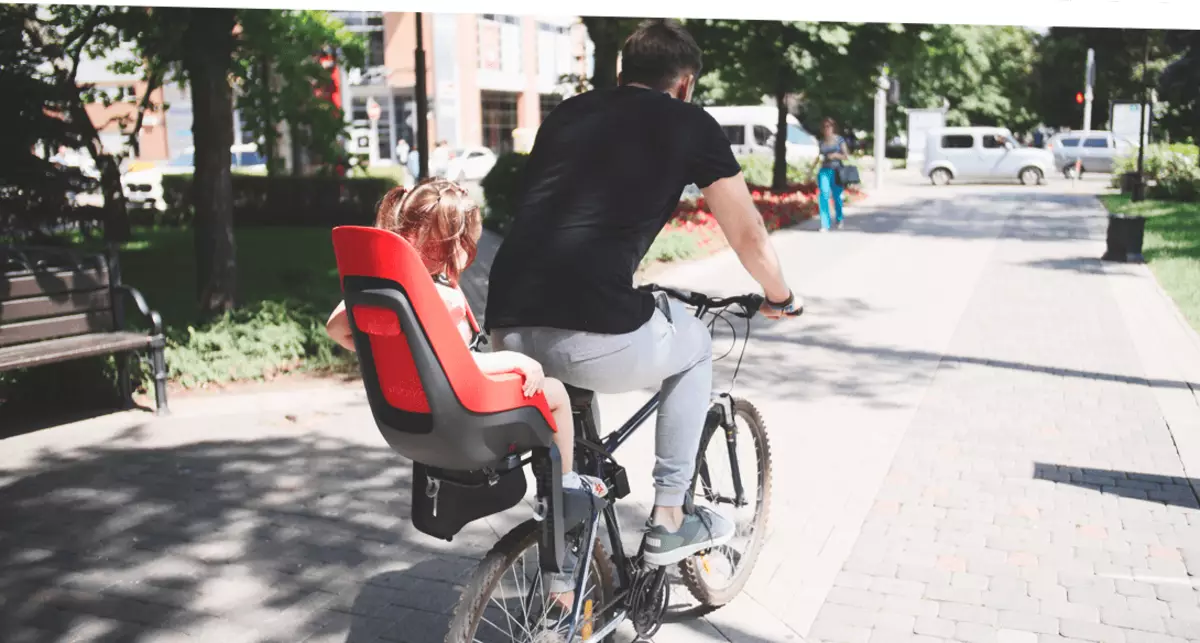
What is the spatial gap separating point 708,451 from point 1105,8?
20.1 ft

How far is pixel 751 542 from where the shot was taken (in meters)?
4.15

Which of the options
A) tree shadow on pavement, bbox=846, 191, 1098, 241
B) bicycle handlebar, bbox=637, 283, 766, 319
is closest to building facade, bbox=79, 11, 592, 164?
tree shadow on pavement, bbox=846, 191, 1098, 241

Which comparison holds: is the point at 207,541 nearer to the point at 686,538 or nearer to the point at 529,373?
the point at 686,538

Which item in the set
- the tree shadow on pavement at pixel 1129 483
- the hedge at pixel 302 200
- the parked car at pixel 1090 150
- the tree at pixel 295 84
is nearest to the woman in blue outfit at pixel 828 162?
the tree at pixel 295 84

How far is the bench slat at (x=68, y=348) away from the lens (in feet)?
19.8

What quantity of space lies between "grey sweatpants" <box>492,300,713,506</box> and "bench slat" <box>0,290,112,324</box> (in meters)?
4.31

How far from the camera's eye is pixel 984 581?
13.7 ft

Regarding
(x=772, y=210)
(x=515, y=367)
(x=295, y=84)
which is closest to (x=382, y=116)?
(x=772, y=210)

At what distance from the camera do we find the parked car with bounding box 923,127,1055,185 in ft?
116

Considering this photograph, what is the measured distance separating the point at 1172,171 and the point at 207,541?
24.6 meters

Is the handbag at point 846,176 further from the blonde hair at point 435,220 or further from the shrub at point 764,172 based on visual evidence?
the blonde hair at point 435,220

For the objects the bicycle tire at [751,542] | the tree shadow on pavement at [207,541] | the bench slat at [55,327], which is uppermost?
the bench slat at [55,327]

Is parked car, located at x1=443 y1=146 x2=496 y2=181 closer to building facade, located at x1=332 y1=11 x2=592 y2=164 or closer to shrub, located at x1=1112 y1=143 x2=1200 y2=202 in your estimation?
building facade, located at x1=332 y1=11 x2=592 y2=164

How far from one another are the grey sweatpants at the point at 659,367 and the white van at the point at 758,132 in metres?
37.7
